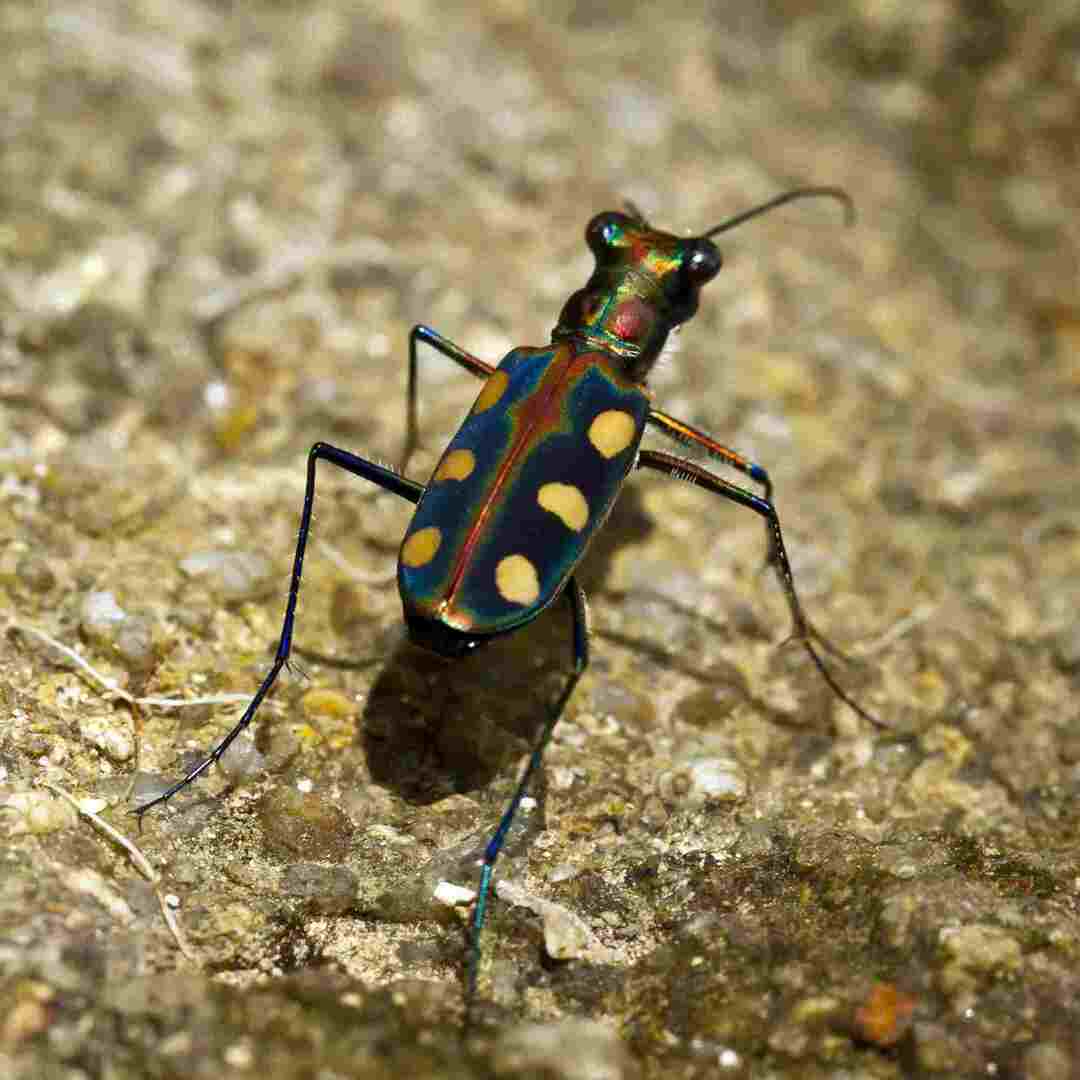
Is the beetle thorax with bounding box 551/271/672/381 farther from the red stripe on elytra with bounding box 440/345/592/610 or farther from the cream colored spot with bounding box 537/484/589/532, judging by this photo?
the cream colored spot with bounding box 537/484/589/532

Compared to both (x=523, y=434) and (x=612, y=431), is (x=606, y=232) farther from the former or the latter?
(x=523, y=434)

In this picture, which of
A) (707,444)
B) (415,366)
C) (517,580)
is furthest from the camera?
(415,366)

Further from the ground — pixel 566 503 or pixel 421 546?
pixel 566 503

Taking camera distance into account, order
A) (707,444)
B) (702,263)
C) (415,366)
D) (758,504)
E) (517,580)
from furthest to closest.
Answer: (415,366)
(702,263)
(707,444)
(758,504)
(517,580)

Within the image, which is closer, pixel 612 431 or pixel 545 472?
pixel 545 472

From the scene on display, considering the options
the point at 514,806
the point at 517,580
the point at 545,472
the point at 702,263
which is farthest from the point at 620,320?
the point at 514,806

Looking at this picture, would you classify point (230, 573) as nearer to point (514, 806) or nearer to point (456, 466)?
point (456, 466)

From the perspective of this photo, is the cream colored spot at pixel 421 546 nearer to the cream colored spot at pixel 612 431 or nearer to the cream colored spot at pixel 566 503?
the cream colored spot at pixel 566 503

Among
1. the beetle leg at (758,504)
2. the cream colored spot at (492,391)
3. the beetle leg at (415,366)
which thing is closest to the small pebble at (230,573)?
the beetle leg at (415,366)

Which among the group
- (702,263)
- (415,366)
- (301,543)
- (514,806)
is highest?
(702,263)
